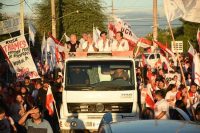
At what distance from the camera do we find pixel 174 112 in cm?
1057

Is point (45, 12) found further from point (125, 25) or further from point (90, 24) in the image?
point (125, 25)

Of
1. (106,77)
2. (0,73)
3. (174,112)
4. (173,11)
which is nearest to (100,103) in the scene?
(106,77)

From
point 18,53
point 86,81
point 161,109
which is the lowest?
point 161,109

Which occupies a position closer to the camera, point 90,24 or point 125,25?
point 125,25

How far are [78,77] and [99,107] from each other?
0.90m

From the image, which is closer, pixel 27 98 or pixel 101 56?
pixel 101 56

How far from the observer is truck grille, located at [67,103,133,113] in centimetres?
1549

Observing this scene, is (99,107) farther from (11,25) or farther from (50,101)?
(11,25)

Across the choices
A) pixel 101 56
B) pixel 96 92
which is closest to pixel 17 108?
pixel 96 92

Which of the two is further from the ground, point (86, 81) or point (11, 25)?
point (11, 25)

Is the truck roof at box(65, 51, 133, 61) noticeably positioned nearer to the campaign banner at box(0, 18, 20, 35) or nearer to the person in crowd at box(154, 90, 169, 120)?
the person in crowd at box(154, 90, 169, 120)

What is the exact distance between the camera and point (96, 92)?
1529cm

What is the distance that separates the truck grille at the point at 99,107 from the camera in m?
15.5

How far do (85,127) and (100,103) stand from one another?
72cm
